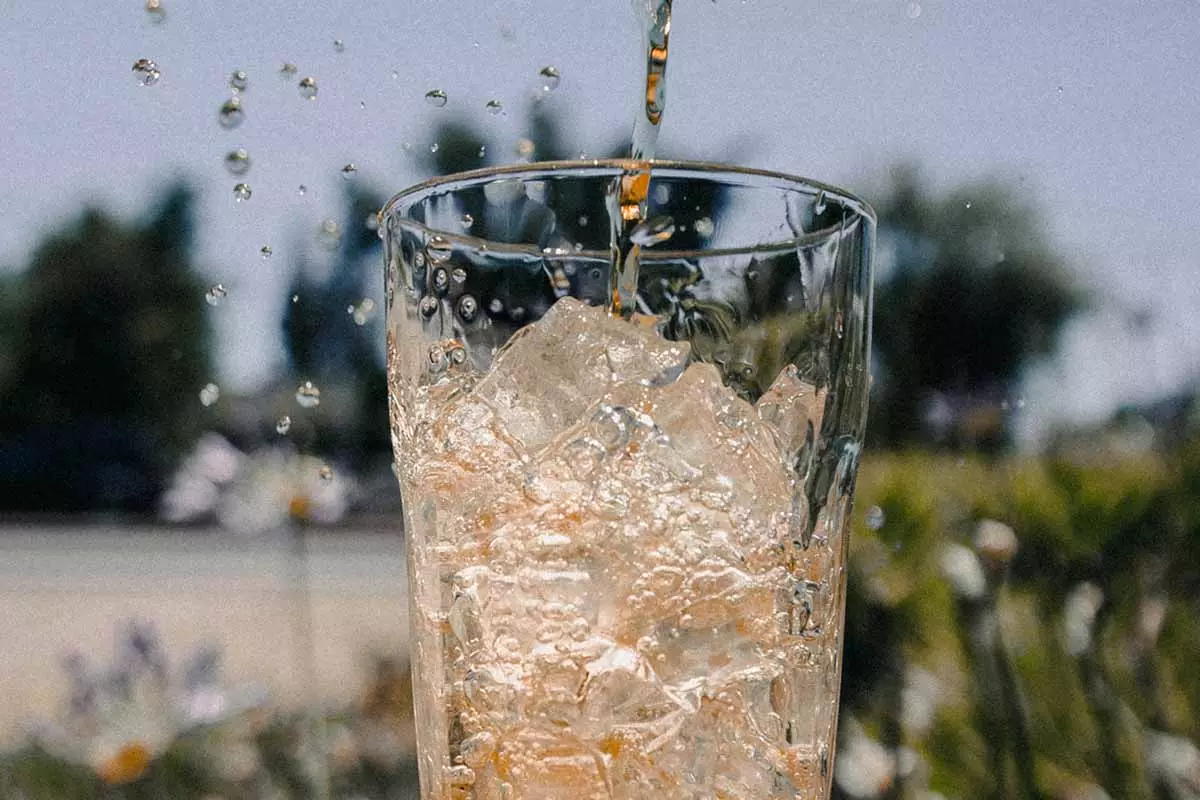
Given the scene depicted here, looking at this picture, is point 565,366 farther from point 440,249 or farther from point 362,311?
point 362,311

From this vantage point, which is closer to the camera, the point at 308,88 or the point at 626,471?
the point at 626,471

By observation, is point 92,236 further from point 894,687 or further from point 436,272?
point 894,687

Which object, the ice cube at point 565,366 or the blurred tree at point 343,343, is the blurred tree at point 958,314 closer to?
the blurred tree at point 343,343

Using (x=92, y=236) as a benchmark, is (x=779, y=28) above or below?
above

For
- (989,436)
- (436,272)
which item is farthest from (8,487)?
(989,436)

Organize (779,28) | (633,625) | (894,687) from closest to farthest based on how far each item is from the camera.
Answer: (633,625)
(779,28)
(894,687)

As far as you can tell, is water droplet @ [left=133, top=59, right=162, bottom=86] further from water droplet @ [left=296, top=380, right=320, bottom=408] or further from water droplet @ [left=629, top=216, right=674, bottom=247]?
water droplet @ [left=629, top=216, right=674, bottom=247]

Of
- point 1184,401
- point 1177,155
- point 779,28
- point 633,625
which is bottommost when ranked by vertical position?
point 1184,401

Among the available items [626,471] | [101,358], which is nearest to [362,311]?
[101,358]
